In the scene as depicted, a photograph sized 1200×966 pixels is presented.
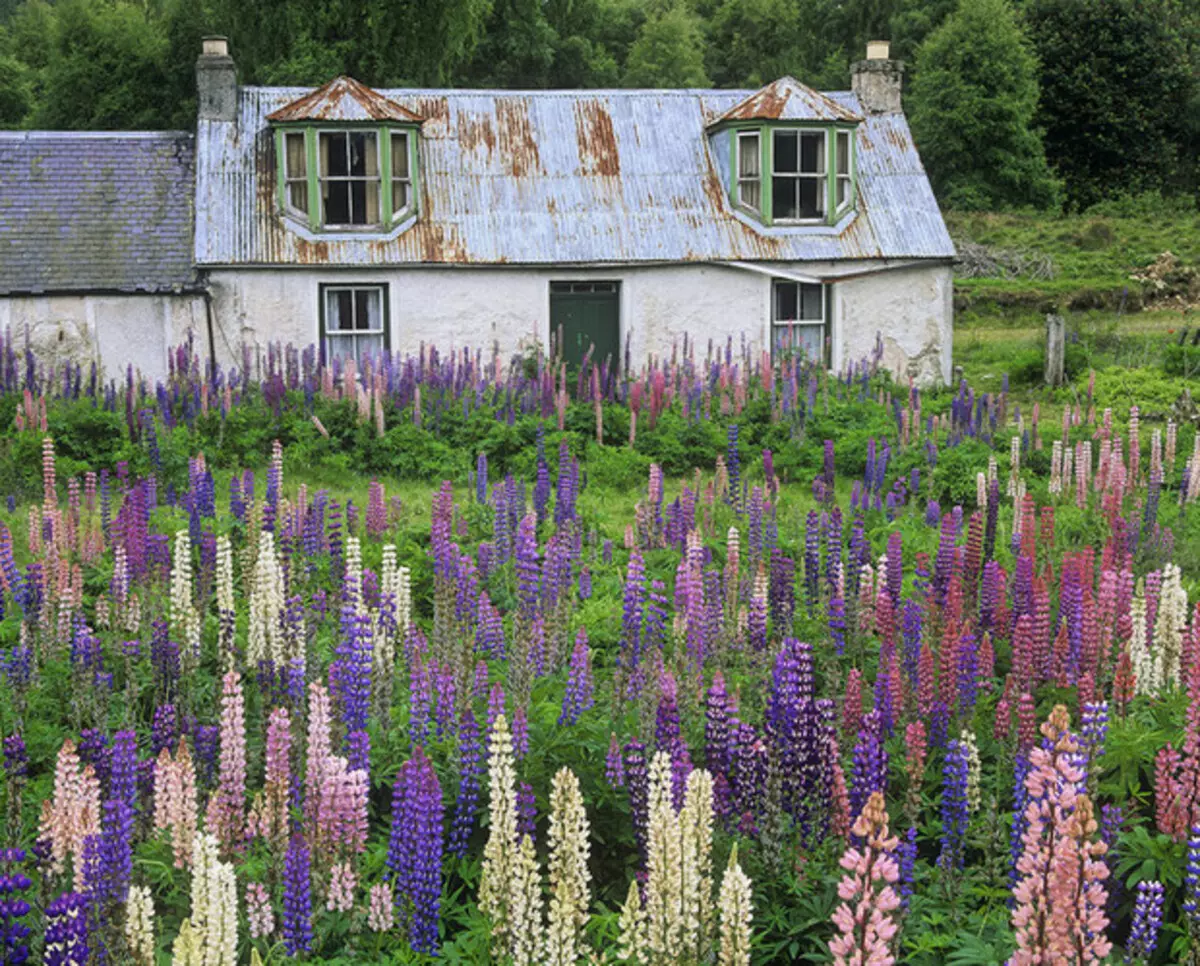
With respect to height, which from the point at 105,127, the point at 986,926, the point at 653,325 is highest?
the point at 105,127

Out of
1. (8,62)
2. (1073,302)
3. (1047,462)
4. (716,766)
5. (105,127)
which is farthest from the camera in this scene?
(8,62)

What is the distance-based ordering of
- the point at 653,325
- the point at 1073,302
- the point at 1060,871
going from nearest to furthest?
the point at 1060,871
the point at 653,325
the point at 1073,302

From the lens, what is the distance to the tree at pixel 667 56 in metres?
59.9

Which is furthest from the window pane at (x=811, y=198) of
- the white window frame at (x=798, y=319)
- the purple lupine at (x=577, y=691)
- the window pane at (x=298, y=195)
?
the purple lupine at (x=577, y=691)

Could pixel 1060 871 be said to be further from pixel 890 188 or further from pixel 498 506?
pixel 890 188

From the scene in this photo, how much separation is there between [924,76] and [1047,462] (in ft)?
117

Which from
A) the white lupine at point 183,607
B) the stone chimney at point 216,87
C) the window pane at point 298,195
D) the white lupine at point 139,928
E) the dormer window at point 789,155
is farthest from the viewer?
the dormer window at point 789,155

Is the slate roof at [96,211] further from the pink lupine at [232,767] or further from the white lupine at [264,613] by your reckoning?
the pink lupine at [232,767]

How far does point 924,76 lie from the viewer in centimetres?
4838

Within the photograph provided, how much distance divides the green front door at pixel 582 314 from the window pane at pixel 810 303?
2.87 meters

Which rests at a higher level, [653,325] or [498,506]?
[653,325]

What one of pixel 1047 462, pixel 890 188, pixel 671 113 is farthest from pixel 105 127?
pixel 1047 462

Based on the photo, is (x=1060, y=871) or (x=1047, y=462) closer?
(x=1060, y=871)

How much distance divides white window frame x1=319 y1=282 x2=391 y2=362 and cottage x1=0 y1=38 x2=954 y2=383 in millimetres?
38
